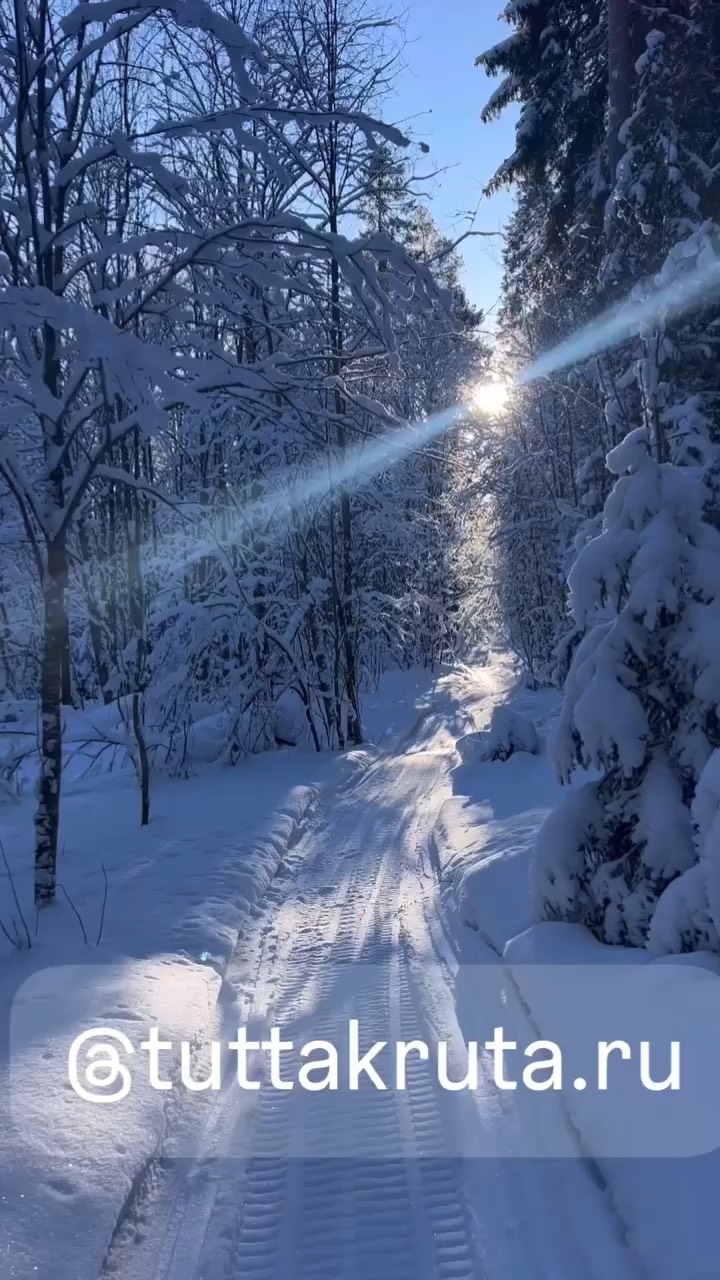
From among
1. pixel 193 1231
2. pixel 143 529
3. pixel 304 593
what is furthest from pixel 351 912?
pixel 304 593

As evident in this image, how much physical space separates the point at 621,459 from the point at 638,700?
4.86 ft

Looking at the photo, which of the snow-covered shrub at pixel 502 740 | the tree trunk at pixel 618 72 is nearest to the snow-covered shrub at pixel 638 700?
the snow-covered shrub at pixel 502 740

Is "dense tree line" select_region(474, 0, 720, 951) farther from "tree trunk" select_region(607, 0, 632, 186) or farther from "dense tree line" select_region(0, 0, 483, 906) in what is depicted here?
"dense tree line" select_region(0, 0, 483, 906)

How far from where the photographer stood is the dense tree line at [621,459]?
17.2 ft

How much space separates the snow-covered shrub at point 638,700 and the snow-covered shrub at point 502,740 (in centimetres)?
874

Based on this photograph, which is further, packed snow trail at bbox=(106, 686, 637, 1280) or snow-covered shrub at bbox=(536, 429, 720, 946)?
snow-covered shrub at bbox=(536, 429, 720, 946)

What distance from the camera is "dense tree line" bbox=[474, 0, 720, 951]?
206 inches

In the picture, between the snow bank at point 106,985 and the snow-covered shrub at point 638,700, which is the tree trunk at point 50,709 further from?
the snow-covered shrub at point 638,700

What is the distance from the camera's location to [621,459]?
565cm

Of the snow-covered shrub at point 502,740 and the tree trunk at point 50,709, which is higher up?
the tree trunk at point 50,709

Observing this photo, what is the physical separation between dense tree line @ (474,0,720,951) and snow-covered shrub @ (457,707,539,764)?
102 centimetres

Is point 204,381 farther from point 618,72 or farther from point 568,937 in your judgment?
point 618,72

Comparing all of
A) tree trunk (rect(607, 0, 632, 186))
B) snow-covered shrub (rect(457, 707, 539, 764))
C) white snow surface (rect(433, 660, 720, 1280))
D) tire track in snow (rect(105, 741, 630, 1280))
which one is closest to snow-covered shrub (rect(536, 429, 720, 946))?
white snow surface (rect(433, 660, 720, 1280))

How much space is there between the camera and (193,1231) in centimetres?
334
